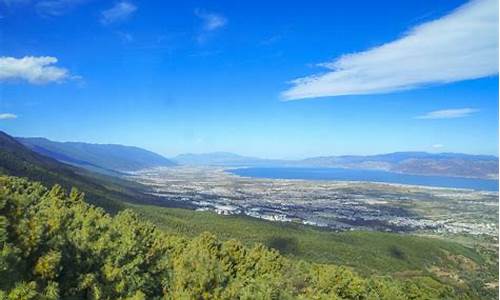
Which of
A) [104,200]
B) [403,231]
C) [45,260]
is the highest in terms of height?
[45,260]

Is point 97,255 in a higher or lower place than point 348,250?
higher

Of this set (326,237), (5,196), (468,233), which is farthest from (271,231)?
(5,196)

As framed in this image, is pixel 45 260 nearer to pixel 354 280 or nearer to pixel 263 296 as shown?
pixel 263 296

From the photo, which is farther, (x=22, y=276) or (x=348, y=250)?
(x=348, y=250)

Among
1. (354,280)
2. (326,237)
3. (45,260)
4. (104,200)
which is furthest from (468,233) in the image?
(45,260)

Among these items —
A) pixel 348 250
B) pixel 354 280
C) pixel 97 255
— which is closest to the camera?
pixel 97 255

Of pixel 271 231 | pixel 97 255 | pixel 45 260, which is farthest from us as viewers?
pixel 271 231

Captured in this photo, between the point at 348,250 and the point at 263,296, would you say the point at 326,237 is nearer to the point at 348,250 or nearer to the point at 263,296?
the point at 348,250

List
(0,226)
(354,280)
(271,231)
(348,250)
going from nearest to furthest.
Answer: (0,226), (354,280), (348,250), (271,231)

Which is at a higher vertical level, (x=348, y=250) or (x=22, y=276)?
(x=22, y=276)
